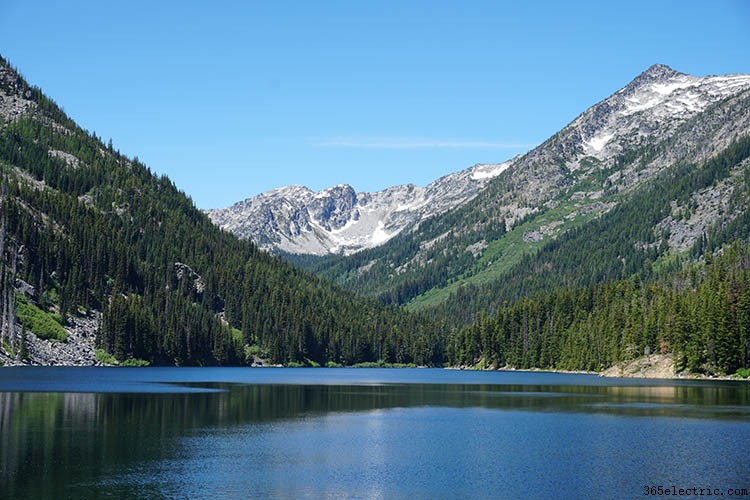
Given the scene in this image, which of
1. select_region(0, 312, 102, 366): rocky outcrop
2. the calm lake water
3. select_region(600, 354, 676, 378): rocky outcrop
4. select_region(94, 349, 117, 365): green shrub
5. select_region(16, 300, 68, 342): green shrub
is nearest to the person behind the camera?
the calm lake water

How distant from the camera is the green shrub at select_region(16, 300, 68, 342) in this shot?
180 meters

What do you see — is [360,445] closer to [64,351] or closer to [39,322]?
[39,322]

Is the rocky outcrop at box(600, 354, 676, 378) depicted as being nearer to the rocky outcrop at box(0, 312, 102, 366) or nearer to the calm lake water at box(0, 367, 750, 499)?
the calm lake water at box(0, 367, 750, 499)

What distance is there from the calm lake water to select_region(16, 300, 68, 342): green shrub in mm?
65179

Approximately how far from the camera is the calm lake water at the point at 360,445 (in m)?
52.0

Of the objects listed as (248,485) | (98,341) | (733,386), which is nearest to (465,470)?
(248,485)

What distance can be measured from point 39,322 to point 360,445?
134859 mm

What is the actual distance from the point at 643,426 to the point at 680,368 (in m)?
92.8

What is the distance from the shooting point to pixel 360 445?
6962 centimetres

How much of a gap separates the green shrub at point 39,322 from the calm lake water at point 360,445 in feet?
214

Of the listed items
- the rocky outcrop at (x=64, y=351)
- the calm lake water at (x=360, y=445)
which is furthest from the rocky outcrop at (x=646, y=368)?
the rocky outcrop at (x=64, y=351)

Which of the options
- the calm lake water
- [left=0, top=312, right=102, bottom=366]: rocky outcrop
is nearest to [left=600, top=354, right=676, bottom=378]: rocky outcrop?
the calm lake water

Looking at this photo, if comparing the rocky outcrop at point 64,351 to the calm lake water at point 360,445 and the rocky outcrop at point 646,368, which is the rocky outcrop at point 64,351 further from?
the rocky outcrop at point 646,368

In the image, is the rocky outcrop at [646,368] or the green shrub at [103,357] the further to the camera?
the green shrub at [103,357]
